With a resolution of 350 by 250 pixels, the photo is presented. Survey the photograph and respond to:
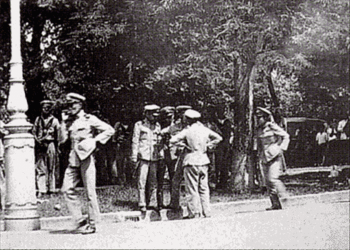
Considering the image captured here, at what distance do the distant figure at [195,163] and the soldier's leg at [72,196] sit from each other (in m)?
3.10

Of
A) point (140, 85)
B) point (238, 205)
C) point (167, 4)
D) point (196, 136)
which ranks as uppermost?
point (167, 4)

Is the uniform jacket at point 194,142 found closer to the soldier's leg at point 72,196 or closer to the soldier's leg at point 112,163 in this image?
the soldier's leg at point 72,196

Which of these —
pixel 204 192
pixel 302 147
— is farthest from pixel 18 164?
pixel 302 147

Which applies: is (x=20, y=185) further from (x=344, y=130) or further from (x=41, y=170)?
(x=344, y=130)

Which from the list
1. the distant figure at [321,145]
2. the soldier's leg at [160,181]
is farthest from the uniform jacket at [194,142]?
the distant figure at [321,145]

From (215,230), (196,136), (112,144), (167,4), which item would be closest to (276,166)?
(196,136)

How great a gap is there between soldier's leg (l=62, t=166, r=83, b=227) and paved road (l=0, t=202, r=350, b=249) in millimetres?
324

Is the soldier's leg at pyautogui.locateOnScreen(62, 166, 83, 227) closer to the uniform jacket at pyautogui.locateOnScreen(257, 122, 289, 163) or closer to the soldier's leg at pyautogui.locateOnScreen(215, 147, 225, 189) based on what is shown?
the uniform jacket at pyautogui.locateOnScreen(257, 122, 289, 163)

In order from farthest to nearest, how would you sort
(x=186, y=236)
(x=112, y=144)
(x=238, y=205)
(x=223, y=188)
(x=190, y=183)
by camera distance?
1. (x=112, y=144)
2. (x=223, y=188)
3. (x=238, y=205)
4. (x=190, y=183)
5. (x=186, y=236)

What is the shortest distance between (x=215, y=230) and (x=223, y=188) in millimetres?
9989

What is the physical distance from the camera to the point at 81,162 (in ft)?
36.7

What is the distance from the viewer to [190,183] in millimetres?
13805

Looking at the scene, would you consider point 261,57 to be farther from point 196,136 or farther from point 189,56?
point 196,136

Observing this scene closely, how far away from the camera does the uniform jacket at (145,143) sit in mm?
14538
